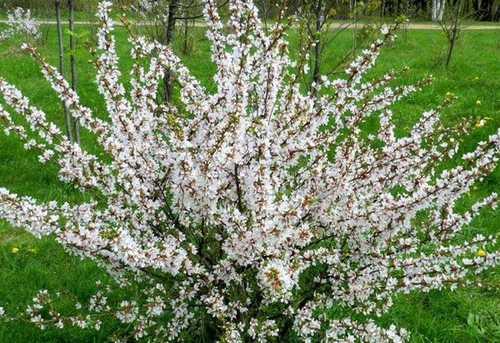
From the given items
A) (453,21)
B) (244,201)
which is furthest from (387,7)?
(244,201)

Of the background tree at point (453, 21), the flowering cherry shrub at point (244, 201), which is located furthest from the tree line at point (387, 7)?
the flowering cherry shrub at point (244, 201)

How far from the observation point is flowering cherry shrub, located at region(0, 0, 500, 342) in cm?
316

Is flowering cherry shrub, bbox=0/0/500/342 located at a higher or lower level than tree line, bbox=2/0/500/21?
lower

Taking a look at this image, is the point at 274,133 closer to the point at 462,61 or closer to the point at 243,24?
the point at 243,24

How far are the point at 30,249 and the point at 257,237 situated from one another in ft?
11.7

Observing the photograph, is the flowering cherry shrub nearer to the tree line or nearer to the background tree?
the tree line

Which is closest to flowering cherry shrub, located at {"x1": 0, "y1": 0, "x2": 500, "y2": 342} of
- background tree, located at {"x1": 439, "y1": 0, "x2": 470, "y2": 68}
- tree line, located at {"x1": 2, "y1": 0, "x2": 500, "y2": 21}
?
tree line, located at {"x1": 2, "y1": 0, "x2": 500, "y2": 21}

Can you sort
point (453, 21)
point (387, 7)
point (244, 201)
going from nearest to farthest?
point (244, 201) < point (453, 21) < point (387, 7)

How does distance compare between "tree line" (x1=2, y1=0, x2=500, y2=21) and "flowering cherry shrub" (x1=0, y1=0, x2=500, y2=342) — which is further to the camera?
"tree line" (x1=2, y1=0, x2=500, y2=21)

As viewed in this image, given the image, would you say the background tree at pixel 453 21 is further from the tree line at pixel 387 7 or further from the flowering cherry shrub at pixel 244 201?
the flowering cherry shrub at pixel 244 201

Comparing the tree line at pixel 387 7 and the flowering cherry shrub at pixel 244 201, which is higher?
the tree line at pixel 387 7

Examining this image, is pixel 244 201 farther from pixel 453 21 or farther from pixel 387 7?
pixel 387 7

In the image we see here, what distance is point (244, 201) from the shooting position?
11.5 ft

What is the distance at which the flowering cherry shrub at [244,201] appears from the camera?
10.4ft
